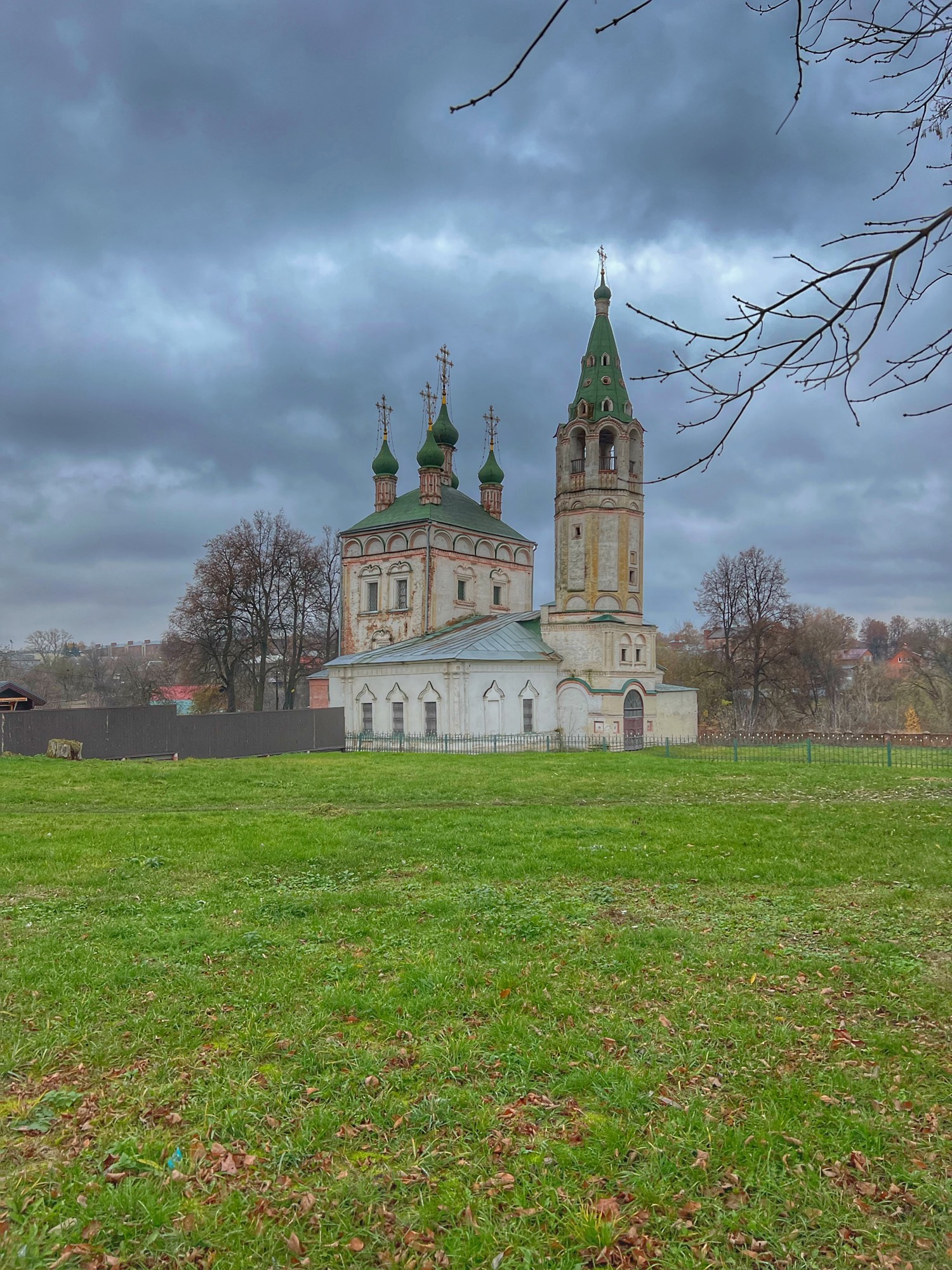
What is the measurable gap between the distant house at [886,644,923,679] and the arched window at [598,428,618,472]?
3210 cm

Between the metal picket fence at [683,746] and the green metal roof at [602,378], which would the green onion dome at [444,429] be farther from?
the metal picket fence at [683,746]

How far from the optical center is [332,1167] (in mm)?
3736

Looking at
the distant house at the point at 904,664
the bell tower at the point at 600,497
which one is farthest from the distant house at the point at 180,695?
the distant house at the point at 904,664

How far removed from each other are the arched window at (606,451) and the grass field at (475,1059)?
1016 inches

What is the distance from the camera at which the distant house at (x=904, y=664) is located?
55.3m

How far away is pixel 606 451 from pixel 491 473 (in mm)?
15331

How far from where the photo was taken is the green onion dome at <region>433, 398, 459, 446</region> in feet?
154

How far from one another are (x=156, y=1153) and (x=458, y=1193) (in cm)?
145

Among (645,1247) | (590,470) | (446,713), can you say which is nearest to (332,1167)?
(645,1247)

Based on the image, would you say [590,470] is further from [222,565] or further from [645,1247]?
[645,1247]

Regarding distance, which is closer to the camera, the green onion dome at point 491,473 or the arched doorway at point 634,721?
the arched doorway at point 634,721

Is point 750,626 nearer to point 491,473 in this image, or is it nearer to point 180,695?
point 491,473

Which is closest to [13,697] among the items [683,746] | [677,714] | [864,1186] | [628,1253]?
[683,746]

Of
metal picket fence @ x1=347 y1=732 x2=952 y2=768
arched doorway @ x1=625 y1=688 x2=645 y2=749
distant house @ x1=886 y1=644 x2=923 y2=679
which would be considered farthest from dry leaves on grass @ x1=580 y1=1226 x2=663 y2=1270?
distant house @ x1=886 y1=644 x2=923 y2=679
